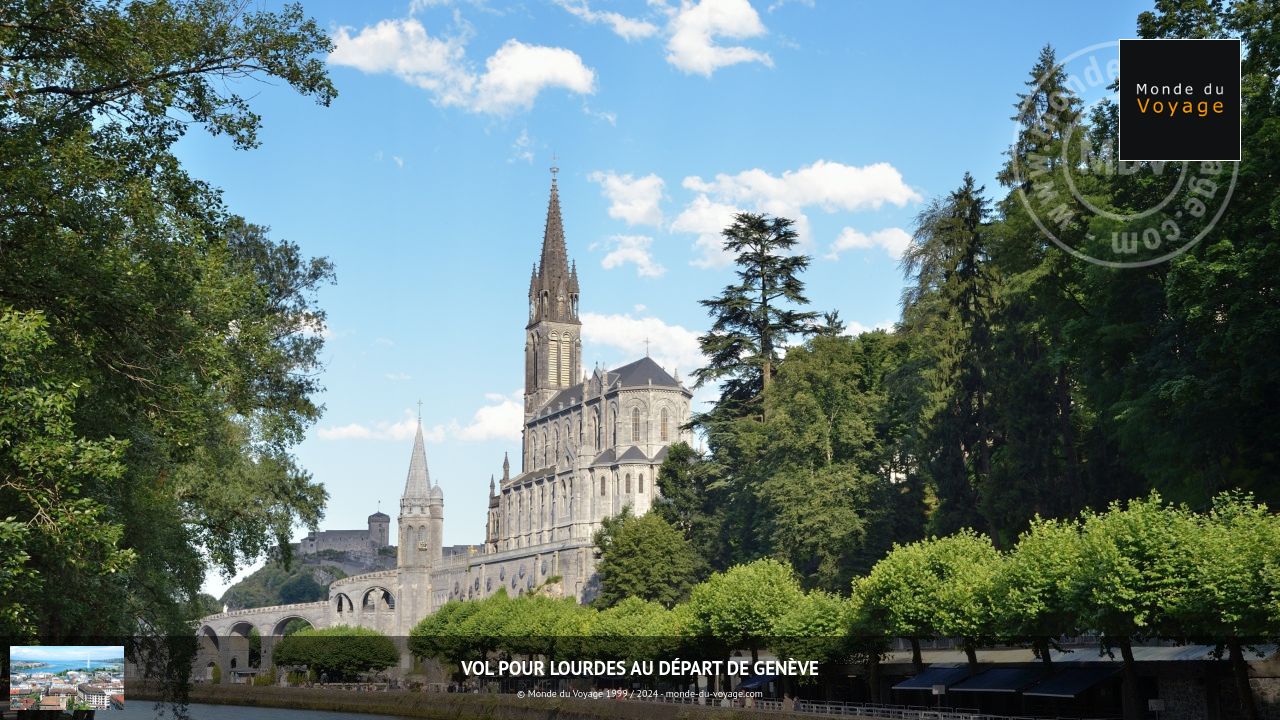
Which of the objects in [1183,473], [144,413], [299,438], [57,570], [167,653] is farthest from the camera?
[1183,473]

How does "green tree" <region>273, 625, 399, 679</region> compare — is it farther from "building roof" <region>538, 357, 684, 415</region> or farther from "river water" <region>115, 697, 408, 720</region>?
"building roof" <region>538, 357, 684, 415</region>

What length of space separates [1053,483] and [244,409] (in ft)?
91.5

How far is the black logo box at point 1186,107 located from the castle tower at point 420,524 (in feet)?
414

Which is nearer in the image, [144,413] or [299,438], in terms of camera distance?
[144,413]

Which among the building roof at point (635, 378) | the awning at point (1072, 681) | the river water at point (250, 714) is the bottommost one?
the river water at point (250, 714)

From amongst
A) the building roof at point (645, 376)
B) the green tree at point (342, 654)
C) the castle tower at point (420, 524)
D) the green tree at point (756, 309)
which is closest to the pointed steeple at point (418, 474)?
the castle tower at point (420, 524)

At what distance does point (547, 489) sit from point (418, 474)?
70.2ft

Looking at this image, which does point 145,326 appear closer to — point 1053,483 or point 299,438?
point 299,438

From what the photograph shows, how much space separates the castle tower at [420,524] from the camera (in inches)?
5910

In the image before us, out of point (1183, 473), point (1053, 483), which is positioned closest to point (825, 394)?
point (1053, 483)

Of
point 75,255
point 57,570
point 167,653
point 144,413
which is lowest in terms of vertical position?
point 167,653

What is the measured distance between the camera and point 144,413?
16.4 meters

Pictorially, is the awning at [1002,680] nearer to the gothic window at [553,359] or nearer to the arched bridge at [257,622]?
the gothic window at [553,359]

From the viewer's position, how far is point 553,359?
152375mm
